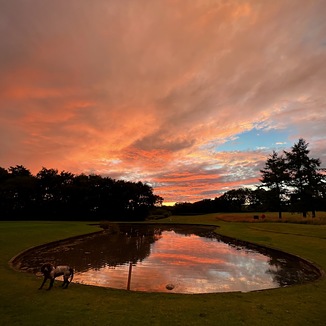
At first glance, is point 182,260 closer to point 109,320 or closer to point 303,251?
point 303,251

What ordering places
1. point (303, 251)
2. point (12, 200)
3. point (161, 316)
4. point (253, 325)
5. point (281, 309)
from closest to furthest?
point (253, 325)
point (161, 316)
point (281, 309)
point (303, 251)
point (12, 200)

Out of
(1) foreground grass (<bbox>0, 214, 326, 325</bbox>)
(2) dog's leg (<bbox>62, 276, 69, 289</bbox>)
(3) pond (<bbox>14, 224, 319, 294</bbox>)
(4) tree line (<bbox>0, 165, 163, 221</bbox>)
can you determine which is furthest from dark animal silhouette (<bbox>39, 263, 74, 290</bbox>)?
(4) tree line (<bbox>0, 165, 163, 221</bbox>)

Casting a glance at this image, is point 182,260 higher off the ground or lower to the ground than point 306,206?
lower

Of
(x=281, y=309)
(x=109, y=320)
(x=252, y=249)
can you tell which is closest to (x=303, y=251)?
(x=252, y=249)

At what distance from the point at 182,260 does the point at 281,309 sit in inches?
476

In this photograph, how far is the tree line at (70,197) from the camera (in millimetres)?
75250

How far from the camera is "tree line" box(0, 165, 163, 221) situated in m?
75.2

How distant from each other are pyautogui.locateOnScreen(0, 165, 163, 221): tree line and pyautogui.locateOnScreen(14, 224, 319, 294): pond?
182 ft

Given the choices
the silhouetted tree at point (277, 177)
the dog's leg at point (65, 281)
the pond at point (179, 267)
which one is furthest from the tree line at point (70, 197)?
the dog's leg at point (65, 281)

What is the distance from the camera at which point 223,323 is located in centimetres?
797

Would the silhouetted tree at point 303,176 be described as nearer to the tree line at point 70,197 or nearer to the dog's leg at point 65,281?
the tree line at point 70,197

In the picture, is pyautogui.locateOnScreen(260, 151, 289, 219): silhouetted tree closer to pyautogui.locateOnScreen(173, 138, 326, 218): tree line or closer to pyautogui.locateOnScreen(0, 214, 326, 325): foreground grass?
pyautogui.locateOnScreen(173, 138, 326, 218): tree line

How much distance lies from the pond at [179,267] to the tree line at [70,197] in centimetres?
5551

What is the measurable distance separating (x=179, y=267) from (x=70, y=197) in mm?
67431
